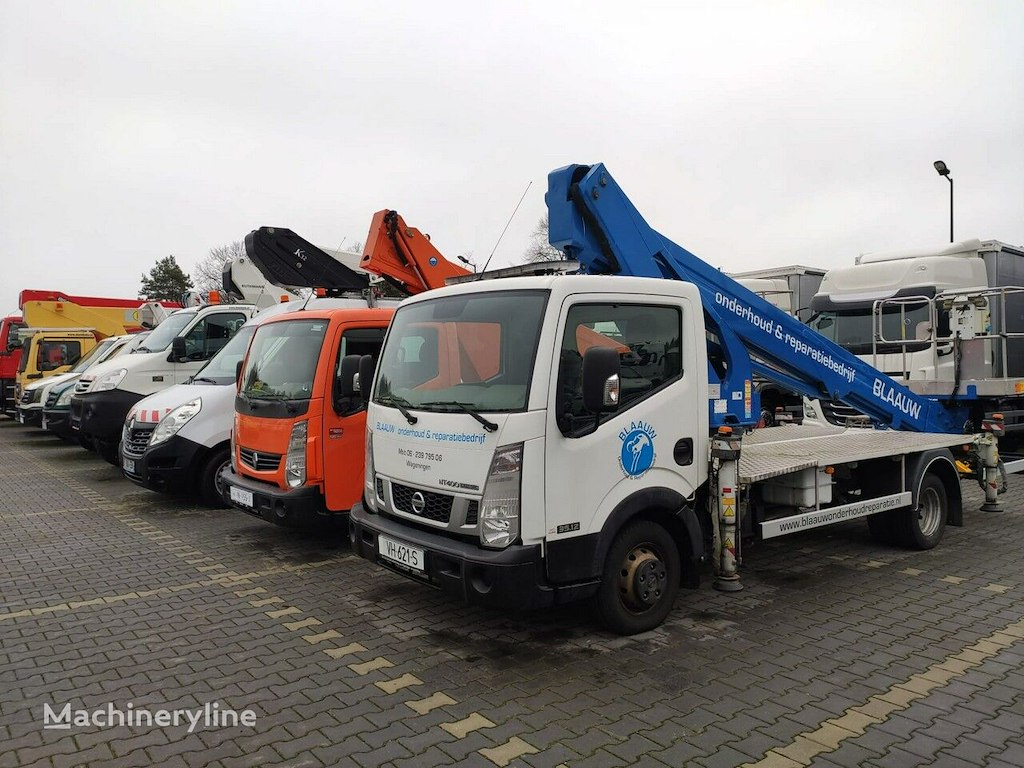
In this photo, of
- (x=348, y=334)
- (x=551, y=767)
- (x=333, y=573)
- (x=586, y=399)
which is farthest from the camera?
(x=348, y=334)

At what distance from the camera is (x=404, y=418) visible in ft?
15.6

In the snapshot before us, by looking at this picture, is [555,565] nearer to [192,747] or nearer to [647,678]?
[647,678]

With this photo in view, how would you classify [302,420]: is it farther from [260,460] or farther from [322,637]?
[322,637]

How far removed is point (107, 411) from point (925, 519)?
10.5 m

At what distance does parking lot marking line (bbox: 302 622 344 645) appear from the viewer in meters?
4.75

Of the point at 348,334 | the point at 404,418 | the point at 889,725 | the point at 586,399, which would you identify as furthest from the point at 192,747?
the point at 348,334

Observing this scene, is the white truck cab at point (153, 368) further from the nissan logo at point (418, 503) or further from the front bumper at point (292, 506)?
the nissan logo at point (418, 503)

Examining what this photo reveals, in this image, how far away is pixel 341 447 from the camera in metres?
6.47

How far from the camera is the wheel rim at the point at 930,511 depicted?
6.92m

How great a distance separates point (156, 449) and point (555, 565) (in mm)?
6036

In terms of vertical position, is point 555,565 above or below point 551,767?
above

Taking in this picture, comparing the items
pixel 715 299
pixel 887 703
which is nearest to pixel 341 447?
pixel 715 299

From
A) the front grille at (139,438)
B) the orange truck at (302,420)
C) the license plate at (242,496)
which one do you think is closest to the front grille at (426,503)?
the orange truck at (302,420)

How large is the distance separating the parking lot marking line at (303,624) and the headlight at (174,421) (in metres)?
4.18
